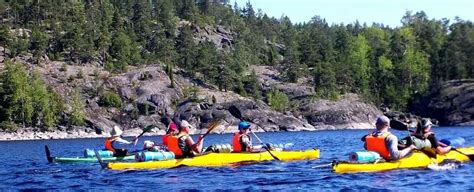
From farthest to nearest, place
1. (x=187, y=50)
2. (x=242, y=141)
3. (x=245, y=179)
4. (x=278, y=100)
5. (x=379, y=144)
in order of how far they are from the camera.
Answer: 1. (x=187, y=50)
2. (x=278, y=100)
3. (x=242, y=141)
4. (x=379, y=144)
5. (x=245, y=179)

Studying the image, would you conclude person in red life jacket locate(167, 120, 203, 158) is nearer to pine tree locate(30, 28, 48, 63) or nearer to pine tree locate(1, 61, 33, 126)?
pine tree locate(1, 61, 33, 126)

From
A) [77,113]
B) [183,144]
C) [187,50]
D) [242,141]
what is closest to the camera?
[183,144]

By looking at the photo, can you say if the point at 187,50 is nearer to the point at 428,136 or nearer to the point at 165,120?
the point at 165,120

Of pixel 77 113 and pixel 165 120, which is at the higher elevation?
pixel 77 113

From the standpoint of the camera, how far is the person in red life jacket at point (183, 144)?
2867cm

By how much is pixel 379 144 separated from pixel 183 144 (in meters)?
8.17

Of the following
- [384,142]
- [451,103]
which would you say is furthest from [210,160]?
[451,103]

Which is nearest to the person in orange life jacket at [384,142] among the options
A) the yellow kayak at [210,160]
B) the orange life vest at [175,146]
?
the yellow kayak at [210,160]

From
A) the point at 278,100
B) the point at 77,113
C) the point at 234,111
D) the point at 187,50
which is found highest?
the point at 187,50

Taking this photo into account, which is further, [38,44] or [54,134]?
[38,44]

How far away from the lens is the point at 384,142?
23.9 metres

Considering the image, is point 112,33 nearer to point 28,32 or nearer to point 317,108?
point 28,32

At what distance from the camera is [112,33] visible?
138 metres

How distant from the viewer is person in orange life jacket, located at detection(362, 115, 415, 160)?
2367cm
